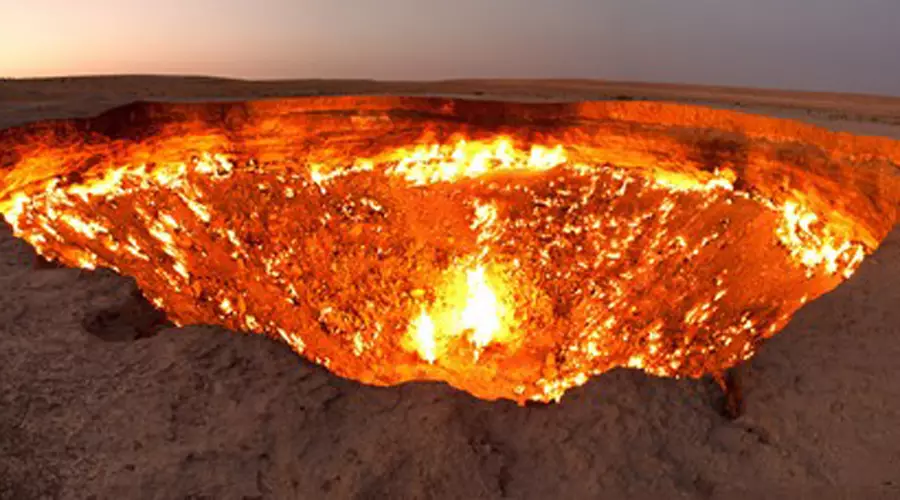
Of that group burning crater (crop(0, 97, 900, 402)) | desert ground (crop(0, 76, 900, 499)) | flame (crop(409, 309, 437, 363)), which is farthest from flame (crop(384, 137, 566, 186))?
desert ground (crop(0, 76, 900, 499))

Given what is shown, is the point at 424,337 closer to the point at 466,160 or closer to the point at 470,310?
the point at 470,310

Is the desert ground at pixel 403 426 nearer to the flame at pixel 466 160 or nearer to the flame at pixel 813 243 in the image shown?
the flame at pixel 813 243

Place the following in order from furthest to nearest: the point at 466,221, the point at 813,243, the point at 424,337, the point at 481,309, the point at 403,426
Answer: the point at 466,221
the point at 481,309
the point at 424,337
the point at 813,243
the point at 403,426

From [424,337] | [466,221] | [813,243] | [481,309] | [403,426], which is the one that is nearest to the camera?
[403,426]

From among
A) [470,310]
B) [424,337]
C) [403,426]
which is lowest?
[424,337]

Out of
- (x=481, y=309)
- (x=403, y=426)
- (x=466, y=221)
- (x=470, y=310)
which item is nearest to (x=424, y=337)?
(x=470, y=310)

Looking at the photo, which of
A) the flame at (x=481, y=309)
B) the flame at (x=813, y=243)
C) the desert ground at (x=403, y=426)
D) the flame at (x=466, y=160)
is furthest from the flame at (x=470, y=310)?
the desert ground at (x=403, y=426)
